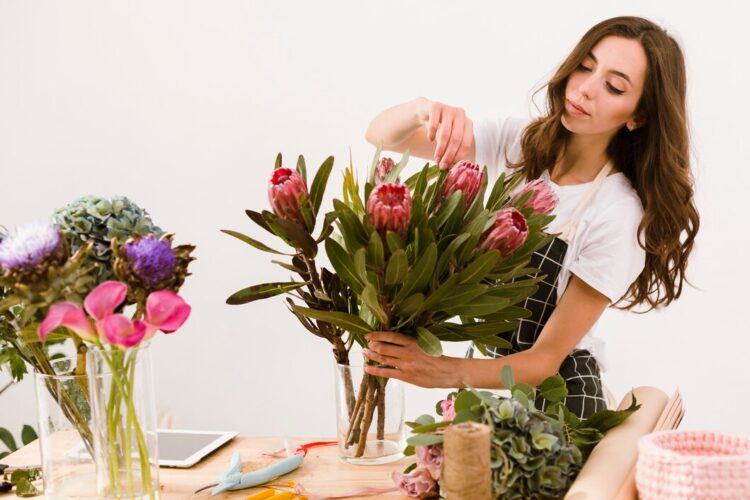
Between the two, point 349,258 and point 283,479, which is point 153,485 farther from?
point 349,258

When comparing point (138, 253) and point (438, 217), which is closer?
point (138, 253)

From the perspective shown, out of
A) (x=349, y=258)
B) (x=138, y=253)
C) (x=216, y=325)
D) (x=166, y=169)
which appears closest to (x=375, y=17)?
(x=166, y=169)

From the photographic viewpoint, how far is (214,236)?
131 inches

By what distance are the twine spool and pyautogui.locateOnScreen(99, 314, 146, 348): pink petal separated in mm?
351

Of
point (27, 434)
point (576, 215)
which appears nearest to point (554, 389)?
point (576, 215)

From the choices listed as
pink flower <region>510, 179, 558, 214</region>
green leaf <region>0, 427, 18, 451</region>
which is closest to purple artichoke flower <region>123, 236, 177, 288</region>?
pink flower <region>510, 179, 558, 214</region>

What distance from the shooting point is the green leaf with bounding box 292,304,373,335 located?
1237 millimetres

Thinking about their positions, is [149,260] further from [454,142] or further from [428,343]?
[454,142]

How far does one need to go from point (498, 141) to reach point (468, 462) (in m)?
1.43

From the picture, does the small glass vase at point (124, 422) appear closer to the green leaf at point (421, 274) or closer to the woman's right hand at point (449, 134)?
the green leaf at point (421, 274)

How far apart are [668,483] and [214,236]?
261 centimetres

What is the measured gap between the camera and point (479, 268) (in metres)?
1.14

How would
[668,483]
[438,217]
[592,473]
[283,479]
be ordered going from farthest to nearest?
[283,479], [438,217], [592,473], [668,483]

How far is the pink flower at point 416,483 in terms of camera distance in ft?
3.78
